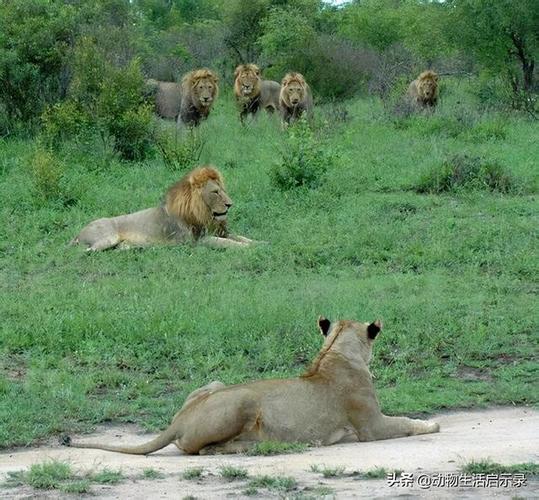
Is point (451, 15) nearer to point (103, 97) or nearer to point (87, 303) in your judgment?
point (103, 97)

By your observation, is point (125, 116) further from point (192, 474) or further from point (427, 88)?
point (192, 474)

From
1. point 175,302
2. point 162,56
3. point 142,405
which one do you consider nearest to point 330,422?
point 142,405

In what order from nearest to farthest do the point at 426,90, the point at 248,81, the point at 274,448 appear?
the point at 274,448
the point at 248,81
the point at 426,90

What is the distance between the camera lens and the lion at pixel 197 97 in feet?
59.1

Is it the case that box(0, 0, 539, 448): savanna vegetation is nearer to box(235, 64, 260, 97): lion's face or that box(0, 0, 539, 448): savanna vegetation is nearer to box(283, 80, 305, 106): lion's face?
box(283, 80, 305, 106): lion's face

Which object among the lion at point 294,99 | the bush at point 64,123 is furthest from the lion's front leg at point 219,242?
the lion at point 294,99

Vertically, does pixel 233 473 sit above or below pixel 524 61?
below

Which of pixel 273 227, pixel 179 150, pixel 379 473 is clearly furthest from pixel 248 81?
pixel 379 473

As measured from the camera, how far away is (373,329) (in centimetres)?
607

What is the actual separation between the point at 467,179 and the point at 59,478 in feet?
28.8

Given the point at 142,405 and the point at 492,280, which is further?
the point at 492,280

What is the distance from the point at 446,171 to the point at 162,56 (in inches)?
607

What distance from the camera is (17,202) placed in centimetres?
1304

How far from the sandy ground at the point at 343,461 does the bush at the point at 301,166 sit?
707cm
